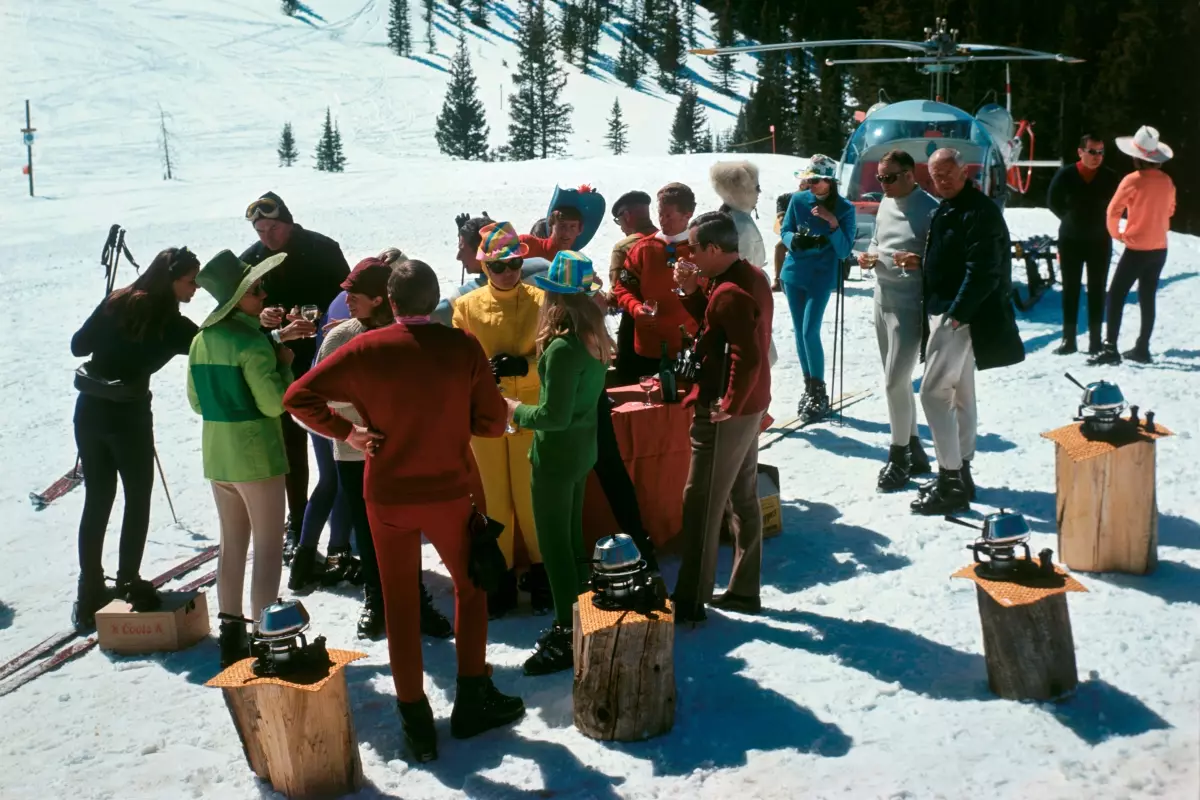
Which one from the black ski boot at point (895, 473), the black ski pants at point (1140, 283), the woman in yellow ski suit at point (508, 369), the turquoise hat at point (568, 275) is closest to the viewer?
the turquoise hat at point (568, 275)

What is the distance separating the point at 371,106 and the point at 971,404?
10845 cm

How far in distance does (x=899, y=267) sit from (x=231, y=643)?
→ 3794 millimetres

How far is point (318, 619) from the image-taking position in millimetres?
5449

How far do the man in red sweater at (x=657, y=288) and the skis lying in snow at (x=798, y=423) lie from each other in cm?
163

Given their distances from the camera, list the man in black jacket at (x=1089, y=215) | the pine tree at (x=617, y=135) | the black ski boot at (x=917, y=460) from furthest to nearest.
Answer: the pine tree at (x=617, y=135) < the man in black jacket at (x=1089, y=215) < the black ski boot at (x=917, y=460)

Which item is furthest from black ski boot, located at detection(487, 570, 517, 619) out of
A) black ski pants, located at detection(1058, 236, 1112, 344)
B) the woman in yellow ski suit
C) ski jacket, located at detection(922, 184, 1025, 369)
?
black ski pants, located at detection(1058, 236, 1112, 344)

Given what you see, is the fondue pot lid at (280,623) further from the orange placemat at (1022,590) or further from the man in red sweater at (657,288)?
the man in red sweater at (657,288)

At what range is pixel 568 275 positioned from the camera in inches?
168

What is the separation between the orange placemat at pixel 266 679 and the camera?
12.1 ft

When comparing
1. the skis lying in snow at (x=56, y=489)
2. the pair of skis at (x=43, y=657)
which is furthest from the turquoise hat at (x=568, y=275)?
the skis lying in snow at (x=56, y=489)

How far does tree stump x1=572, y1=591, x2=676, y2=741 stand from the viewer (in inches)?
156

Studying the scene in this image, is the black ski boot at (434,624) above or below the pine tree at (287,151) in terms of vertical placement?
below

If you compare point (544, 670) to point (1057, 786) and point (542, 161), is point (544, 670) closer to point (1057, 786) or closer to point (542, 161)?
point (1057, 786)

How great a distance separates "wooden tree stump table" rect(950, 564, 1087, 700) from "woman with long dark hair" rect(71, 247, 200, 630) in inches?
144
